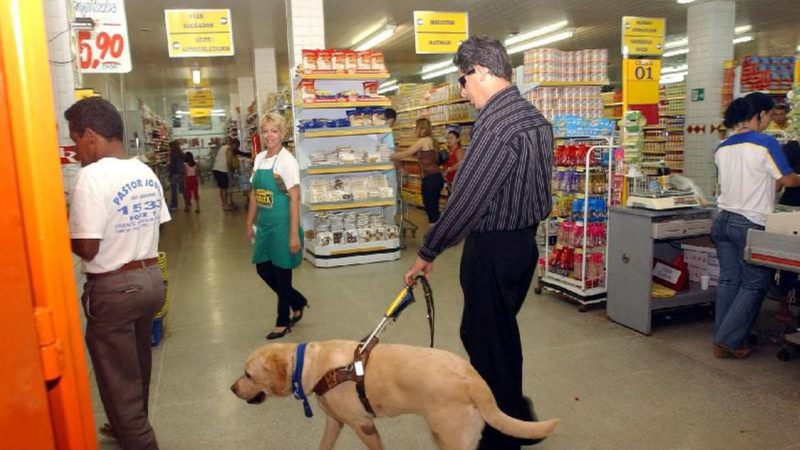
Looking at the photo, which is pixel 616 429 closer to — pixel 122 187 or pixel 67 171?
pixel 122 187

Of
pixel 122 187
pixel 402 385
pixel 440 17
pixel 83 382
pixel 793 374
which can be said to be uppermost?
pixel 440 17

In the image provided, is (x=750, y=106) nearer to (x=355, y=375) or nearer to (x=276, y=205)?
(x=355, y=375)

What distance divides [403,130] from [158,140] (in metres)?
9.37

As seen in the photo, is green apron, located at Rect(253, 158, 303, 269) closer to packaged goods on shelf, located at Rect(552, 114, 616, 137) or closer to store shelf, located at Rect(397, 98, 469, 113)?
packaged goods on shelf, located at Rect(552, 114, 616, 137)

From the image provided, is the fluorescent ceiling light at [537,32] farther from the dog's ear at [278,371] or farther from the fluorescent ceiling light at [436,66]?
the dog's ear at [278,371]

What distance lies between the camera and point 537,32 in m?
13.0

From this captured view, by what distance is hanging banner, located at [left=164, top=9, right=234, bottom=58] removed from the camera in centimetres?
860

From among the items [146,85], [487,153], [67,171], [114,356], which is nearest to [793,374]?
[487,153]

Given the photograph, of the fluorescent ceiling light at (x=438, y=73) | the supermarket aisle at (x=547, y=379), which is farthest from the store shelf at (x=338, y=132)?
the fluorescent ceiling light at (x=438, y=73)

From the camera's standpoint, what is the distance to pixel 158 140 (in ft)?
60.0

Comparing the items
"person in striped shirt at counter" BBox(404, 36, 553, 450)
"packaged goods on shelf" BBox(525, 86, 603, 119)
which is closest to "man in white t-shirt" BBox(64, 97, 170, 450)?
"person in striped shirt at counter" BBox(404, 36, 553, 450)

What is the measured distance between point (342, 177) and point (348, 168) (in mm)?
269

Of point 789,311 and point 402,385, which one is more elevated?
point 402,385

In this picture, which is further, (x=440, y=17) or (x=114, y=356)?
(x=440, y=17)
